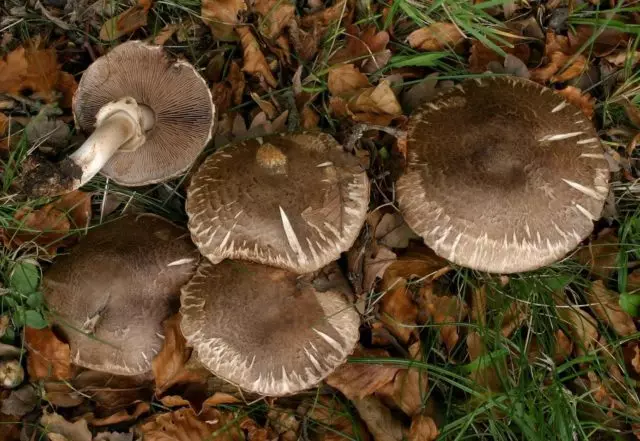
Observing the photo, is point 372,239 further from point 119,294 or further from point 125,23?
point 125,23

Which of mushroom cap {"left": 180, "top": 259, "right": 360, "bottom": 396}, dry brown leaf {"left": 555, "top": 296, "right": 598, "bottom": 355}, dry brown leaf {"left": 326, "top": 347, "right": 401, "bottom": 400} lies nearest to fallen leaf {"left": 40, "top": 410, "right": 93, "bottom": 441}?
mushroom cap {"left": 180, "top": 259, "right": 360, "bottom": 396}

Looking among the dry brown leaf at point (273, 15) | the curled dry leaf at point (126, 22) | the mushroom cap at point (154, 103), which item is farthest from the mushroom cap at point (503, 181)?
the curled dry leaf at point (126, 22)

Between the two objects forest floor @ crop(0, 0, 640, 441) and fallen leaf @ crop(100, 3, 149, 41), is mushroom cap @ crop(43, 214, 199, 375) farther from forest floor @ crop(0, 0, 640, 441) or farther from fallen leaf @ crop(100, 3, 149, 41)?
fallen leaf @ crop(100, 3, 149, 41)

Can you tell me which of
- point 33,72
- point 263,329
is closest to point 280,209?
point 263,329

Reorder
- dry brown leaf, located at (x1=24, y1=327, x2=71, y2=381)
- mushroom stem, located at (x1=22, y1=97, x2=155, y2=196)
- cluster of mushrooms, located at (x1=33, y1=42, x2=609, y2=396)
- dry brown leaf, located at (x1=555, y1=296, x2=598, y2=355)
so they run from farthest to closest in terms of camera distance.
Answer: dry brown leaf, located at (x1=555, y1=296, x2=598, y2=355) < dry brown leaf, located at (x1=24, y1=327, x2=71, y2=381) < cluster of mushrooms, located at (x1=33, y1=42, x2=609, y2=396) < mushroom stem, located at (x1=22, y1=97, x2=155, y2=196)

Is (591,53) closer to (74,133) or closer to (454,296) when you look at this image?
(454,296)

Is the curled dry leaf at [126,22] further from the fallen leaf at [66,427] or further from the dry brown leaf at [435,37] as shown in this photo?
the fallen leaf at [66,427]

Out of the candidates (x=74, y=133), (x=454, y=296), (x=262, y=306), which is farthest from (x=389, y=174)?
(x=74, y=133)
